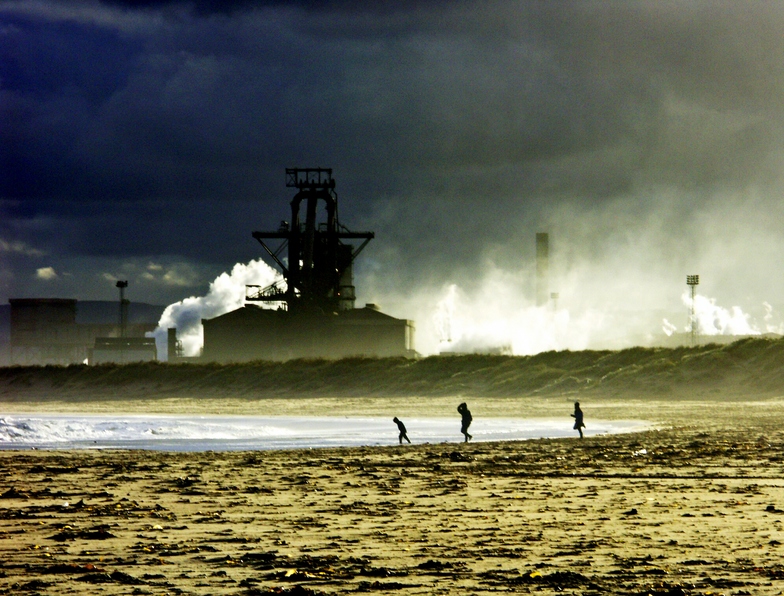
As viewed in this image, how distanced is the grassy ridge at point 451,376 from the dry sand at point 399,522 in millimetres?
33870

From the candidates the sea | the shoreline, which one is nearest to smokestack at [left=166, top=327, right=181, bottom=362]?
the sea

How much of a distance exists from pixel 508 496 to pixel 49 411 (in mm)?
40136

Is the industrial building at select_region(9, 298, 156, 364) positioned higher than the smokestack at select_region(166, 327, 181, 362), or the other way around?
the industrial building at select_region(9, 298, 156, 364)

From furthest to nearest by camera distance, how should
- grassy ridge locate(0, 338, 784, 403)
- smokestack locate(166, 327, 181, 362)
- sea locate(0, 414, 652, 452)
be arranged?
smokestack locate(166, 327, 181, 362)
grassy ridge locate(0, 338, 784, 403)
sea locate(0, 414, 652, 452)

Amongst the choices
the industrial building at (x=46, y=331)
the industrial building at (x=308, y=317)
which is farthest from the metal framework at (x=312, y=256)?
the industrial building at (x=46, y=331)

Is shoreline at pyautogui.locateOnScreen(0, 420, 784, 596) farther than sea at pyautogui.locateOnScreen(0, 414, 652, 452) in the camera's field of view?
No

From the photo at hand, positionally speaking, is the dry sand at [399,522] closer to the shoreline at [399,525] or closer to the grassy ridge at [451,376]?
the shoreline at [399,525]

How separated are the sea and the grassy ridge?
57.5 feet

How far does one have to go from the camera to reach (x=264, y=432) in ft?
115

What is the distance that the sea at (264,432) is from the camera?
29.0m

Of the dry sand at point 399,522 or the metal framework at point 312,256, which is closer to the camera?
the dry sand at point 399,522

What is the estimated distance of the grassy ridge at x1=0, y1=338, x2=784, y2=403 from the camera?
57.4 meters

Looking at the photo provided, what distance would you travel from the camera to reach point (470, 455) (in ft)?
77.4

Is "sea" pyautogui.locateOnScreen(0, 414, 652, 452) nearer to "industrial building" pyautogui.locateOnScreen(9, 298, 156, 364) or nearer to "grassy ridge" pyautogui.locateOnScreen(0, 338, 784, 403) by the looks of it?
"grassy ridge" pyautogui.locateOnScreen(0, 338, 784, 403)
